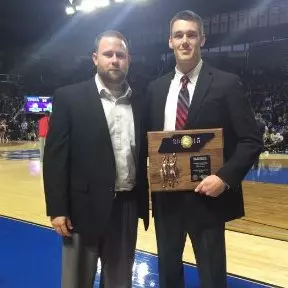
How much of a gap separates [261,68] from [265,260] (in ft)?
68.5

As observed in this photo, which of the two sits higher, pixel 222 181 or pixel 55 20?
pixel 55 20

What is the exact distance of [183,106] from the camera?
241 centimetres

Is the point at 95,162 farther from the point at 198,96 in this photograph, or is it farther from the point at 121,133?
the point at 198,96

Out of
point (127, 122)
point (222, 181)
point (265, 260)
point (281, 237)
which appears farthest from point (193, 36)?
point (281, 237)

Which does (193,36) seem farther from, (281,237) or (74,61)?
(74,61)

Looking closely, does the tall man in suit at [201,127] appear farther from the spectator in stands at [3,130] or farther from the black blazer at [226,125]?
the spectator in stands at [3,130]

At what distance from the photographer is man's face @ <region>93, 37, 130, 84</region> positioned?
2406 mm

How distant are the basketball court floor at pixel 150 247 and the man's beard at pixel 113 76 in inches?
70.7

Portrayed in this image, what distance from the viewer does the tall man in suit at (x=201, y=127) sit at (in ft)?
7.66

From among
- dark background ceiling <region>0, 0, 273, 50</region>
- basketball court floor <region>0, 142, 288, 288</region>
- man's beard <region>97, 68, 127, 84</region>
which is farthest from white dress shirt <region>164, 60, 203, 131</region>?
dark background ceiling <region>0, 0, 273, 50</region>

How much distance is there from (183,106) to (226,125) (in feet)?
A: 0.77

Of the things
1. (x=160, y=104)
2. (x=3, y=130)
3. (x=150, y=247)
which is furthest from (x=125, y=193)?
(x=3, y=130)

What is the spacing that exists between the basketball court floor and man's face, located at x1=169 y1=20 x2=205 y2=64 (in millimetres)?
1922

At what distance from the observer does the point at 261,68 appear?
23.9m
